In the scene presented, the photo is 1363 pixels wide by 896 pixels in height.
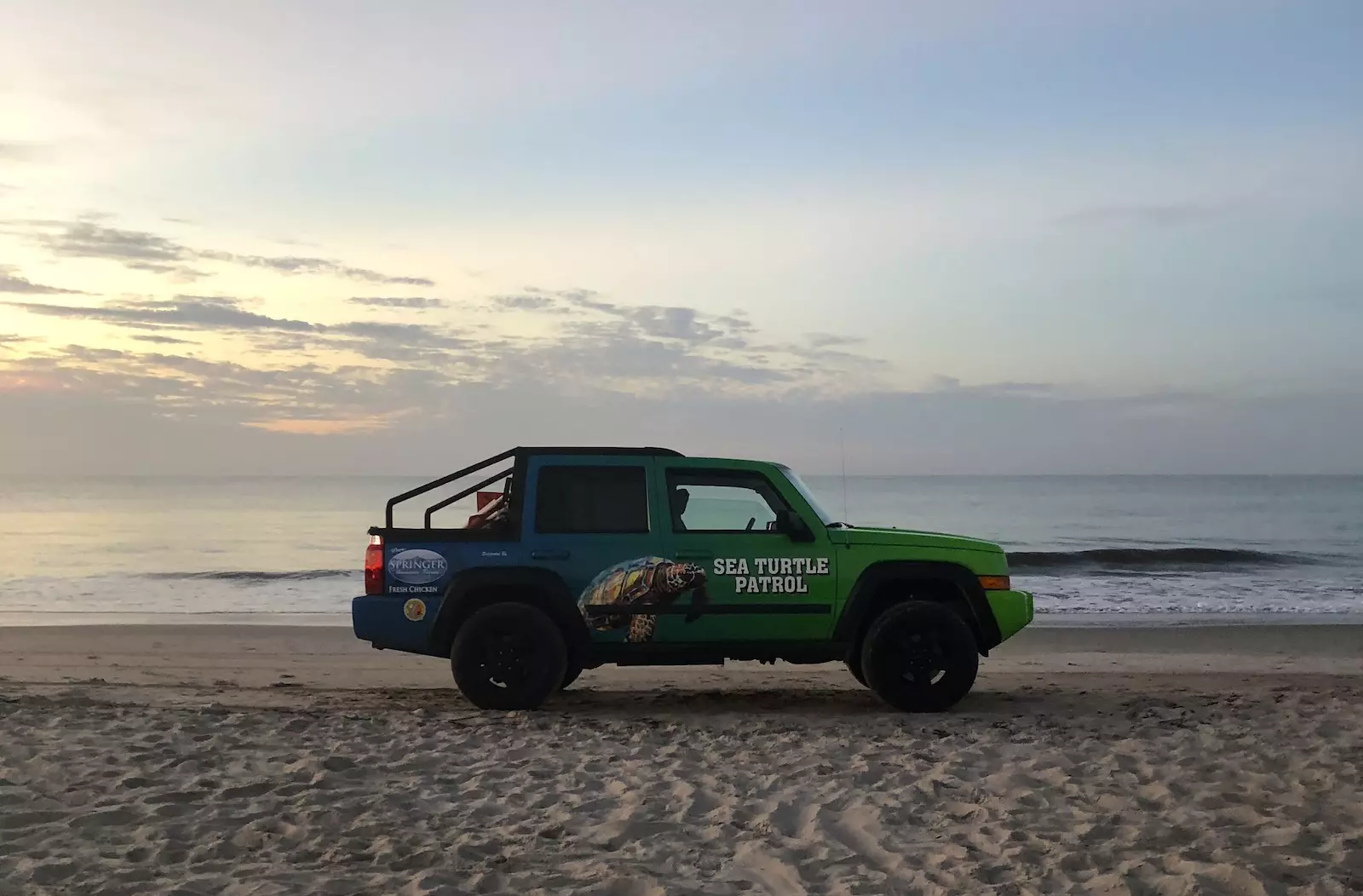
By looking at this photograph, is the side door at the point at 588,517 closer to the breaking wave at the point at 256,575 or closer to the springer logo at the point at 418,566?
the springer logo at the point at 418,566

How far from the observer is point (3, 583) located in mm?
22500

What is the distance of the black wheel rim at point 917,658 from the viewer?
782cm

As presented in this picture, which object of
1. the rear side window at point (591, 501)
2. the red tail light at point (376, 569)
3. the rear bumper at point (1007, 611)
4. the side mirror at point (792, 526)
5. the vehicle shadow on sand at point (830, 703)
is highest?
the rear side window at point (591, 501)

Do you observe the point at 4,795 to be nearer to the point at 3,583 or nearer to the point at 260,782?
the point at 260,782

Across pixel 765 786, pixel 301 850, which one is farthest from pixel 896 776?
pixel 301 850

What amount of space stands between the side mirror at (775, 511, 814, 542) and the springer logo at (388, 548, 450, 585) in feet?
7.72

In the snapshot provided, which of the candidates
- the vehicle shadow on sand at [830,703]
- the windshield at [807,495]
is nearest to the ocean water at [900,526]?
the vehicle shadow on sand at [830,703]

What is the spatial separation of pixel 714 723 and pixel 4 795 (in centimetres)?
405

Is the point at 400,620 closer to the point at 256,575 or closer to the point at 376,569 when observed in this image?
the point at 376,569

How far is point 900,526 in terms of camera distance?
33.4m

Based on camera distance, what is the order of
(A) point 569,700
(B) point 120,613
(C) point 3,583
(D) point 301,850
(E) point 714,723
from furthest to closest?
(C) point 3,583, (B) point 120,613, (A) point 569,700, (E) point 714,723, (D) point 301,850

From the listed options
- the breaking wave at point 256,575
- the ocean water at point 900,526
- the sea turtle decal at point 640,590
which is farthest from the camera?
the breaking wave at point 256,575

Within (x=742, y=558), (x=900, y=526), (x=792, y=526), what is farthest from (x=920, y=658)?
(x=900, y=526)

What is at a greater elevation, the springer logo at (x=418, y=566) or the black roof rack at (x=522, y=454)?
the black roof rack at (x=522, y=454)
